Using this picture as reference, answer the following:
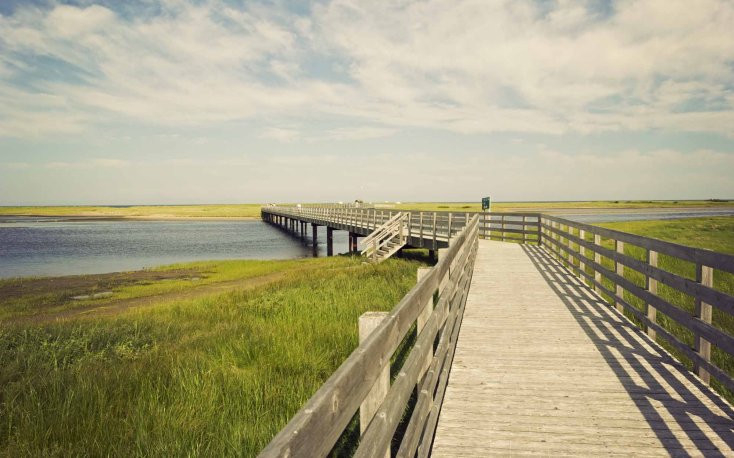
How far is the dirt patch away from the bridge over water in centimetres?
1981

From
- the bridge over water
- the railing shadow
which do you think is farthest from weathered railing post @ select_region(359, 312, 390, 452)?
the railing shadow

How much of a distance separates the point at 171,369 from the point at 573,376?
4766 mm

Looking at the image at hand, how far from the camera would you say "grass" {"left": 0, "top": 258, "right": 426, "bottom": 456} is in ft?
12.9

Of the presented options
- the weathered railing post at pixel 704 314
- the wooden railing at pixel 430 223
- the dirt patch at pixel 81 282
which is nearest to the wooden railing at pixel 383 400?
the weathered railing post at pixel 704 314

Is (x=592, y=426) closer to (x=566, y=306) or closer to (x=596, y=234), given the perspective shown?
(x=566, y=306)

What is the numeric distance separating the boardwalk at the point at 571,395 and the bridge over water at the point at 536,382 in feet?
0.04

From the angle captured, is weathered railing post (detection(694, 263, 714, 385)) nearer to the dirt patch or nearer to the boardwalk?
the boardwalk

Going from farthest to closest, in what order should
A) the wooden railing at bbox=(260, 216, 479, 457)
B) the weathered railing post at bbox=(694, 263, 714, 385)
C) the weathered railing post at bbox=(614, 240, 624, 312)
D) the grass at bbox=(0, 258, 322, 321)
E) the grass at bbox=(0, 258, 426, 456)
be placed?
the grass at bbox=(0, 258, 322, 321)
the weathered railing post at bbox=(614, 240, 624, 312)
the weathered railing post at bbox=(694, 263, 714, 385)
the grass at bbox=(0, 258, 426, 456)
the wooden railing at bbox=(260, 216, 479, 457)

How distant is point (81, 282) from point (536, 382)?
24361 mm

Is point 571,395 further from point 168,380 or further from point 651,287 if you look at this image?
point 168,380

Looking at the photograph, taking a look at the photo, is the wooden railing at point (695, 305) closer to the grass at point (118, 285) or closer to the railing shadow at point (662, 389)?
the railing shadow at point (662, 389)

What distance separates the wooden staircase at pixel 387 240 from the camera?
20828mm

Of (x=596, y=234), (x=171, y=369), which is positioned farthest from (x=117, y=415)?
(x=596, y=234)

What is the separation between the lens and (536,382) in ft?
15.2
